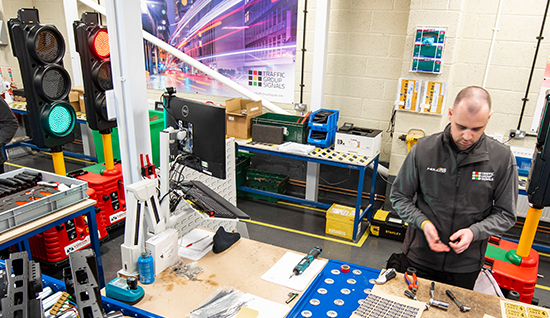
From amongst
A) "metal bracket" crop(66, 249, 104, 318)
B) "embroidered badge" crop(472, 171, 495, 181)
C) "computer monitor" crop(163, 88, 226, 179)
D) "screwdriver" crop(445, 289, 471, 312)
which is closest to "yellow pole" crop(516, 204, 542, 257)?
"embroidered badge" crop(472, 171, 495, 181)

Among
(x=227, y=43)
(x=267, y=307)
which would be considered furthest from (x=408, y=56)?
(x=267, y=307)

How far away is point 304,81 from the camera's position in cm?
443

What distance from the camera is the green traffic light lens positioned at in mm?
2870

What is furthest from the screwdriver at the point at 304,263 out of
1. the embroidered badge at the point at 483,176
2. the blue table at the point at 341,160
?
the blue table at the point at 341,160

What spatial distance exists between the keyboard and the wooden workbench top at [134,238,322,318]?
0.87 ft

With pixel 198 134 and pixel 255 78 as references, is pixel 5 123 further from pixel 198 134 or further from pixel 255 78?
pixel 255 78

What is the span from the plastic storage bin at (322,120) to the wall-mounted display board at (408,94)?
2.12 ft

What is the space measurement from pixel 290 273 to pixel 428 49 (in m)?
2.60

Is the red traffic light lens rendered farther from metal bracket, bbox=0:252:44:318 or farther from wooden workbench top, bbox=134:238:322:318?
metal bracket, bbox=0:252:44:318

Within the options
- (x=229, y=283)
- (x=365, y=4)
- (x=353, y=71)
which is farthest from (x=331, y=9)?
(x=229, y=283)

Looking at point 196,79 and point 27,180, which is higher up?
point 196,79

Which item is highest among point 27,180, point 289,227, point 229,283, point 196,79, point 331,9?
point 331,9

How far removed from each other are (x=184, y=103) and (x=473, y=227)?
1.51 m

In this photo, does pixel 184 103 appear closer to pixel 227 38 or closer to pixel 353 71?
pixel 353 71
